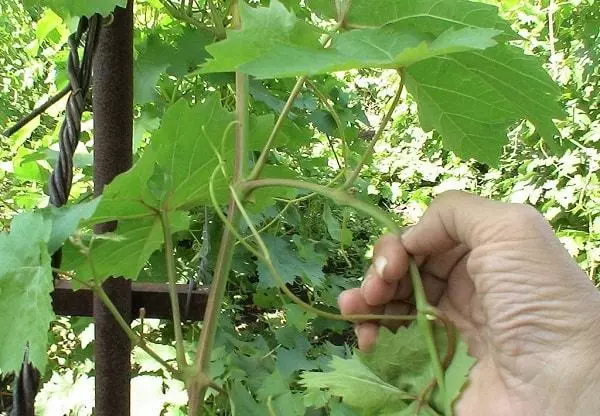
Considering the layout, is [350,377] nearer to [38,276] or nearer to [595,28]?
[38,276]

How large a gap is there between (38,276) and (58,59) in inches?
37.9

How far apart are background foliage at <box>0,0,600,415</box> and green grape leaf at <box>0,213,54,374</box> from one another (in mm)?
178

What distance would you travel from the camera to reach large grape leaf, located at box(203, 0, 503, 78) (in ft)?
1.32

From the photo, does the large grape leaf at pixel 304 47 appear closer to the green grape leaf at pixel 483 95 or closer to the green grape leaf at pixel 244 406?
the green grape leaf at pixel 483 95

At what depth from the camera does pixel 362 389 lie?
534mm

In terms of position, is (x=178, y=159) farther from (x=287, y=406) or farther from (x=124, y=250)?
(x=287, y=406)

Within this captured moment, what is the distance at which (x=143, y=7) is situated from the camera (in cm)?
139

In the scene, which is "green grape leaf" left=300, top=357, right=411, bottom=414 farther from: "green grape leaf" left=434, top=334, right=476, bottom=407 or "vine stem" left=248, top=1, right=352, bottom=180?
"vine stem" left=248, top=1, right=352, bottom=180

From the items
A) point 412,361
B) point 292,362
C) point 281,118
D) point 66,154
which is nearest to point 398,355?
point 412,361

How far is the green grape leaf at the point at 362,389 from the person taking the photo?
53 cm

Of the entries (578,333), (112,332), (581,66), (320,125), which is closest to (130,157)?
(112,332)

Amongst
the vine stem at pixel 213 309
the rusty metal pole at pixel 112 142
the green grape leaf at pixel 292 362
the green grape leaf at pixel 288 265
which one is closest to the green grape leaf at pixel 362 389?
the vine stem at pixel 213 309

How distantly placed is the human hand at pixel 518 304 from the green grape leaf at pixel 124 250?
0.22 m

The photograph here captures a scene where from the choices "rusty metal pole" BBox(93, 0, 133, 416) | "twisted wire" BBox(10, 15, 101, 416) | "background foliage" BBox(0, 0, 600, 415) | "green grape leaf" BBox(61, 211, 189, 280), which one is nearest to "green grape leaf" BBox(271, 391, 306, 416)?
"background foliage" BBox(0, 0, 600, 415)
